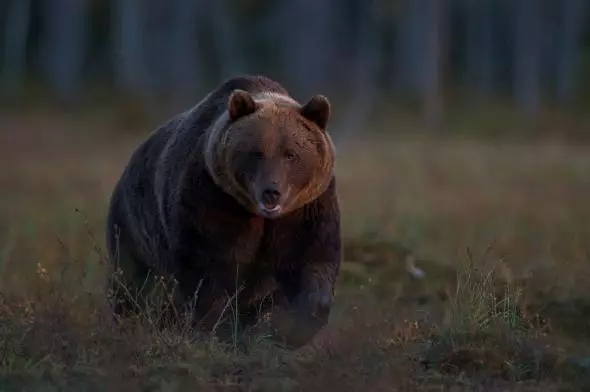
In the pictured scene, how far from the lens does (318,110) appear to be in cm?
704

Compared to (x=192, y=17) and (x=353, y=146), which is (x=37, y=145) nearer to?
(x=353, y=146)

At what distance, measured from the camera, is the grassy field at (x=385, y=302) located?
5.81 metres

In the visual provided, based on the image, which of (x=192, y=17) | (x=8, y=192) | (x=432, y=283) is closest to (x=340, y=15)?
(x=192, y=17)

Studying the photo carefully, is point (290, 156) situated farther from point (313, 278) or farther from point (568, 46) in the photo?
point (568, 46)

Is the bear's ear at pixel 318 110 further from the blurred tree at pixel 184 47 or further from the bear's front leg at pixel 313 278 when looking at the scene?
the blurred tree at pixel 184 47

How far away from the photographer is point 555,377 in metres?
Result: 6.00

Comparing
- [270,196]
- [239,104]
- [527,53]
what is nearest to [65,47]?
[527,53]

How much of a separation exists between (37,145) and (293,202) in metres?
24.0

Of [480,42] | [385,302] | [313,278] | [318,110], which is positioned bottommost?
[480,42]

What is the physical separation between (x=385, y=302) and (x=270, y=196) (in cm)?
262

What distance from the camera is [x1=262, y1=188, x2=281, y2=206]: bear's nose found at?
21.8ft

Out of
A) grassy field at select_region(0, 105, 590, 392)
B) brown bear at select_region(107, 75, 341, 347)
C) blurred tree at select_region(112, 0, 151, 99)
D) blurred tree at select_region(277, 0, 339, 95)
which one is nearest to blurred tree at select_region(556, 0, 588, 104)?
blurred tree at select_region(277, 0, 339, 95)

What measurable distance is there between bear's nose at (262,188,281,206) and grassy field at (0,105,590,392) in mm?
743

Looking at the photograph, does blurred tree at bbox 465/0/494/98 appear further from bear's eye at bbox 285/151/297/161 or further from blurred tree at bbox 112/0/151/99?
bear's eye at bbox 285/151/297/161
